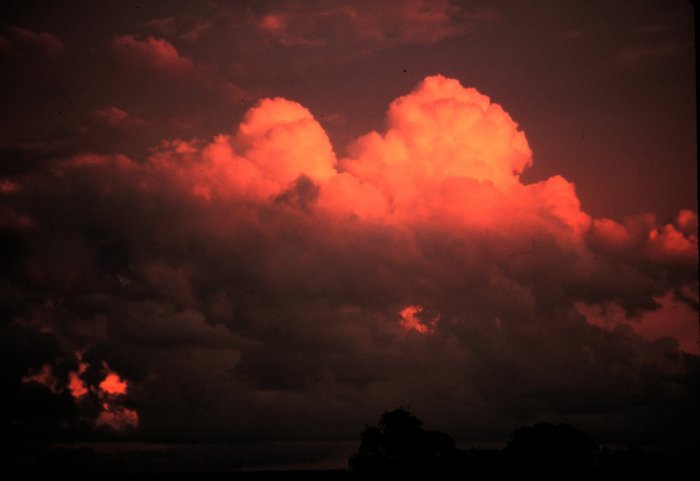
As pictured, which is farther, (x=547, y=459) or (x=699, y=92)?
(x=547, y=459)

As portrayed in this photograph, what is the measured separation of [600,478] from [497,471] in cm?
1024

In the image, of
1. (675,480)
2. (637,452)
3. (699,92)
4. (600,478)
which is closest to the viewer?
(699,92)

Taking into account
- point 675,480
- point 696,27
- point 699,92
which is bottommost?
point 675,480

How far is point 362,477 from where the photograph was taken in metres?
93.6

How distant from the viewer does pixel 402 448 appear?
9806 centimetres

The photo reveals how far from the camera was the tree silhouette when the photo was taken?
96812 mm

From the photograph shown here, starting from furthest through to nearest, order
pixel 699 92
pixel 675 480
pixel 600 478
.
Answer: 1. pixel 600 478
2. pixel 675 480
3. pixel 699 92

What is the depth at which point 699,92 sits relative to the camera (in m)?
30.1

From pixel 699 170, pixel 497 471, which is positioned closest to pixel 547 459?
pixel 497 471

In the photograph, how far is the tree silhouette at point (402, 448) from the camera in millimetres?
96812

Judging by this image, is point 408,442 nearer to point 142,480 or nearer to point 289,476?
point 289,476

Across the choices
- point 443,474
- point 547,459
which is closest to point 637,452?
point 547,459

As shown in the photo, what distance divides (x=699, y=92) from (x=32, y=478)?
281ft

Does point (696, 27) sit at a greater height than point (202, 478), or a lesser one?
greater
